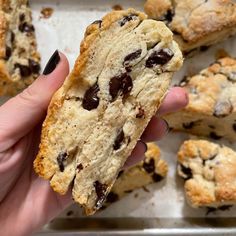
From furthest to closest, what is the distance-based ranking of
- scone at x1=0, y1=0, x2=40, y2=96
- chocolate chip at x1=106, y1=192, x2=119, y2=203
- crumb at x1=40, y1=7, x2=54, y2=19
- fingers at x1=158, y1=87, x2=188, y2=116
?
crumb at x1=40, y1=7, x2=54, y2=19 → chocolate chip at x1=106, y1=192, x2=119, y2=203 → scone at x1=0, y1=0, x2=40, y2=96 → fingers at x1=158, y1=87, x2=188, y2=116

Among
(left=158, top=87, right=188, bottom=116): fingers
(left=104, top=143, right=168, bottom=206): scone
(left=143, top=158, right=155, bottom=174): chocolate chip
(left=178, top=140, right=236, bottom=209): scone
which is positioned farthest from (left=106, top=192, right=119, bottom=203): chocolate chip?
(left=158, top=87, right=188, bottom=116): fingers

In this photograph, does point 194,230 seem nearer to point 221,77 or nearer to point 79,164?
point 221,77

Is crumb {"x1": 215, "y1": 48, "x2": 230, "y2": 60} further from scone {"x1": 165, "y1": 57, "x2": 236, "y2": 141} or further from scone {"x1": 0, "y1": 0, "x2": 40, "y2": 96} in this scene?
scone {"x1": 0, "y1": 0, "x2": 40, "y2": 96}

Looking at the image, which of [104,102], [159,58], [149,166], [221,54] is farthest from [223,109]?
[104,102]

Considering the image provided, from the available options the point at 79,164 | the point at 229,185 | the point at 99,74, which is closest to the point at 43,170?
the point at 79,164

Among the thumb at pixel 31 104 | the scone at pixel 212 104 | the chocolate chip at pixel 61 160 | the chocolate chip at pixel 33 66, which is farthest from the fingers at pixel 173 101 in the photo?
the chocolate chip at pixel 33 66

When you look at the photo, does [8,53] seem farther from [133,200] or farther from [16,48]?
[133,200]
